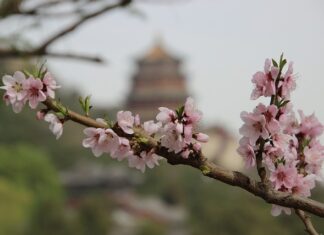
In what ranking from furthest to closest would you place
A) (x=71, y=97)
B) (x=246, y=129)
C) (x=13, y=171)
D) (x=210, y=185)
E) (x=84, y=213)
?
(x=71, y=97) → (x=210, y=185) → (x=13, y=171) → (x=84, y=213) → (x=246, y=129)

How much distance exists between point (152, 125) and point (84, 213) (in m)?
23.9

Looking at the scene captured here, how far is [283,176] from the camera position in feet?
5.21

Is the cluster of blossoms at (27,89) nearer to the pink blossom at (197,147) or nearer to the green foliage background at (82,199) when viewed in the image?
the pink blossom at (197,147)

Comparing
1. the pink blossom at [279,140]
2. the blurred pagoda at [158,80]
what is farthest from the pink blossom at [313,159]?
the blurred pagoda at [158,80]

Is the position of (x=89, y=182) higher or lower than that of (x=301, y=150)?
lower

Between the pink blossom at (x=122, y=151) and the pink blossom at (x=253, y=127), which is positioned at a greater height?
the pink blossom at (x=253, y=127)

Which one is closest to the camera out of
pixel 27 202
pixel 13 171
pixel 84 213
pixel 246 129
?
pixel 246 129

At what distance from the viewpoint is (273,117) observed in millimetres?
1546

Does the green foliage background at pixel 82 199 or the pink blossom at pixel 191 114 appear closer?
the pink blossom at pixel 191 114

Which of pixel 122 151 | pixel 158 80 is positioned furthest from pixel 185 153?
pixel 158 80

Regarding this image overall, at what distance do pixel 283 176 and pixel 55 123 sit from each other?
0.57 meters

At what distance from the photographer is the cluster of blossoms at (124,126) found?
1.52 meters

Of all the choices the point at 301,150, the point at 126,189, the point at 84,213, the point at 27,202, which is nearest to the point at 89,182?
the point at 126,189

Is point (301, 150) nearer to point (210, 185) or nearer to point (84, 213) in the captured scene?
point (84, 213)
